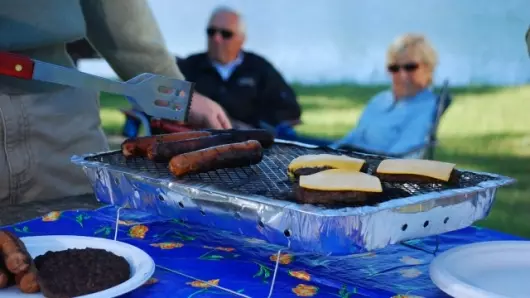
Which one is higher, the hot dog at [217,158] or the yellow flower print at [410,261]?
the hot dog at [217,158]

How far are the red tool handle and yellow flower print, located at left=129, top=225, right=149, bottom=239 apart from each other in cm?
46

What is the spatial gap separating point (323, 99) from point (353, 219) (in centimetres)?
1263

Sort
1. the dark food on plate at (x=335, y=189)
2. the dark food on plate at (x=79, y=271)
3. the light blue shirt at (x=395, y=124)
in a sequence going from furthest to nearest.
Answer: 1. the light blue shirt at (x=395, y=124)
2. the dark food on plate at (x=335, y=189)
3. the dark food on plate at (x=79, y=271)

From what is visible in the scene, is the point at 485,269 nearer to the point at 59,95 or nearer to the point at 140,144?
the point at 140,144

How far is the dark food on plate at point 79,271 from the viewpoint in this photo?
132 cm

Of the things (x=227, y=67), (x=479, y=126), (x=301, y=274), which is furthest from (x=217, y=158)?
(x=479, y=126)

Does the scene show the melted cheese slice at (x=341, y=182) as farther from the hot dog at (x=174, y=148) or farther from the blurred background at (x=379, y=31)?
the blurred background at (x=379, y=31)

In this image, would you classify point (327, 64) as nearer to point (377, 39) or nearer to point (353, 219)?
point (377, 39)

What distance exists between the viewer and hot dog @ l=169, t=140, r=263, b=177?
167cm

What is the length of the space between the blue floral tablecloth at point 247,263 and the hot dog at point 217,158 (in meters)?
0.20

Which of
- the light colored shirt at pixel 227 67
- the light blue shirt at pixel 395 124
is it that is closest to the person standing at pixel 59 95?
the light blue shirt at pixel 395 124

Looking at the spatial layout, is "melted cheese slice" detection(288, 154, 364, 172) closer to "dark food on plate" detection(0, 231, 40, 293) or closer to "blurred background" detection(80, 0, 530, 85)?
"dark food on plate" detection(0, 231, 40, 293)

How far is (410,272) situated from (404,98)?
398 centimetres

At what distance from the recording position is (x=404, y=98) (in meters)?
5.51
